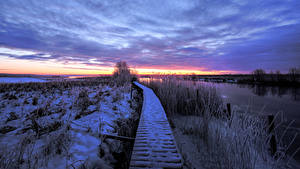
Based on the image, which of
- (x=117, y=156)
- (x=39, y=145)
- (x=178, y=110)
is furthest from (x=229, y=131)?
(x=178, y=110)

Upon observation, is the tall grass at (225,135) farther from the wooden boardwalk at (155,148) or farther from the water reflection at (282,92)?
the water reflection at (282,92)

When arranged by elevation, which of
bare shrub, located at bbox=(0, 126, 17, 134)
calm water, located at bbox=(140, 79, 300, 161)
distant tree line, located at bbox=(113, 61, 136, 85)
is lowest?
calm water, located at bbox=(140, 79, 300, 161)

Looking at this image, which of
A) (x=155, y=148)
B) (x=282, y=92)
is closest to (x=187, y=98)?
(x=155, y=148)

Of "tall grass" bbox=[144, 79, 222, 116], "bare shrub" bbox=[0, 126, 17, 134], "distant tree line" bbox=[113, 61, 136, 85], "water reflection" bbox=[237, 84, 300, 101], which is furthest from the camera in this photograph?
"distant tree line" bbox=[113, 61, 136, 85]

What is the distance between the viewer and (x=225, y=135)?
8.35 feet

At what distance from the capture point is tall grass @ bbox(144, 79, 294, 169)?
1966 mm

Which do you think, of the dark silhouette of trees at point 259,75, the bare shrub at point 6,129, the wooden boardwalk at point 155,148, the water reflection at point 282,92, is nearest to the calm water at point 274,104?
the water reflection at point 282,92

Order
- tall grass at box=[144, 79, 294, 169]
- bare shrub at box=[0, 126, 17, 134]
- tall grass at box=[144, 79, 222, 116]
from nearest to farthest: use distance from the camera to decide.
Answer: tall grass at box=[144, 79, 294, 169]
bare shrub at box=[0, 126, 17, 134]
tall grass at box=[144, 79, 222, 116]

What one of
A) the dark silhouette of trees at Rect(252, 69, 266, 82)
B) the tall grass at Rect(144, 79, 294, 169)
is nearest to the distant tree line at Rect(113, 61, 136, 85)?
the tall grass at Rect(144, 79, 294, 169)

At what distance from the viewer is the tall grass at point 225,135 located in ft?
6.45

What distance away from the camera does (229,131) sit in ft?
7.64

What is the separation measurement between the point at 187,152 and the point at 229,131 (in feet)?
3.75

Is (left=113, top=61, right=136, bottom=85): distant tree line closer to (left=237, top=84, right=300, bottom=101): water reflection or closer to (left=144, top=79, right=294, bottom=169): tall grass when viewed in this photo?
(left=144, top=79, right=294, bottom=169): tall grass

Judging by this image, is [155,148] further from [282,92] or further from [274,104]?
[282,92]
